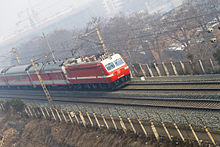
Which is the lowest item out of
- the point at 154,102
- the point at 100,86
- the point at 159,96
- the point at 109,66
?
the point at 100,86

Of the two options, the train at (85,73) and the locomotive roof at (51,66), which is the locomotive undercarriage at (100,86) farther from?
the locomotive roof at (51,66)

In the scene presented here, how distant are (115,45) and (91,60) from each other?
90.0ft

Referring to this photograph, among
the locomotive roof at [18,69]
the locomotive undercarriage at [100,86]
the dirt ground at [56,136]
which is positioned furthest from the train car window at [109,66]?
the locomotive roof at [18,69]

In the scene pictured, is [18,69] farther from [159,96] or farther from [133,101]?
[159,96]

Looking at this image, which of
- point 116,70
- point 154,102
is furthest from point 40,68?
point 154,102

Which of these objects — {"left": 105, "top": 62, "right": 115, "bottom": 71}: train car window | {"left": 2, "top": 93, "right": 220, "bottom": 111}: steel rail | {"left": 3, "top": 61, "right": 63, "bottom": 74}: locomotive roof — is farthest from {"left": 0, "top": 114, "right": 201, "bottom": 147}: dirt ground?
{"left": 3, "top": 61, "right": 63, "bottom": 74}: locomotive roof

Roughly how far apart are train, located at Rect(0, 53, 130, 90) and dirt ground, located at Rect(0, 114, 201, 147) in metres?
7.37

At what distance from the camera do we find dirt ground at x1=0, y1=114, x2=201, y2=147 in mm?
15953

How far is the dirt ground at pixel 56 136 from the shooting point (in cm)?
1595

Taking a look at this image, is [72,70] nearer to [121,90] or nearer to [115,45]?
[121,90]

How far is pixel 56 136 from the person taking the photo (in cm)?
2189

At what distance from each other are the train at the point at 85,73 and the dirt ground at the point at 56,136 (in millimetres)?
7367

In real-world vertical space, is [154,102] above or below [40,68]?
below

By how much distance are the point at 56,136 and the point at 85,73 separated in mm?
10078
